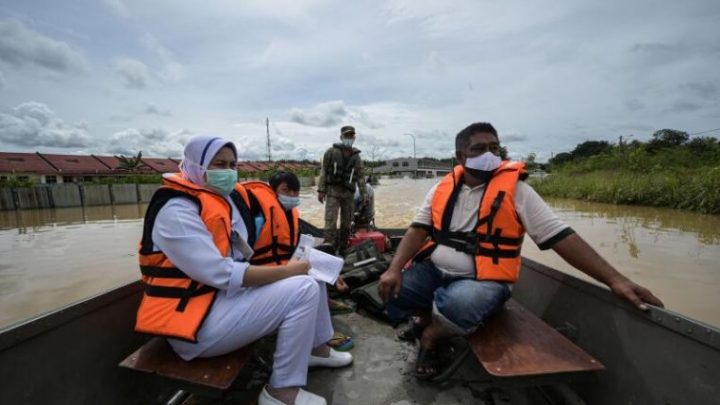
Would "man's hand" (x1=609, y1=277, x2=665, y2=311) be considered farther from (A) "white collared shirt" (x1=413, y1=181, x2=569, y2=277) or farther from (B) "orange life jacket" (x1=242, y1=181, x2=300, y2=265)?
(B) "orange life jacket" (x1=242, y1=181, x2=300, y2=265)

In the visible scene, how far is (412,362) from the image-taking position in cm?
225

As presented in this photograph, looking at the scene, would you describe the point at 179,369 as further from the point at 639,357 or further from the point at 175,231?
the point at 639,357

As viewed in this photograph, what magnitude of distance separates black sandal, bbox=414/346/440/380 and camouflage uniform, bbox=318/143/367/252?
311 cm

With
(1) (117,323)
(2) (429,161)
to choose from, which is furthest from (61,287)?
(2) (429,161)

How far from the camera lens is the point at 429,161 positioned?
105188 millimetres

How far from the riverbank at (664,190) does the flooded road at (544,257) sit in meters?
0.58

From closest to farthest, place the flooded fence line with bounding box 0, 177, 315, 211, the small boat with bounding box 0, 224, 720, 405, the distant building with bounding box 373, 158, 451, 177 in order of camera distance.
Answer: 1. the small boat with bounding box 0, 224, 720, 405
2. the flooded fence line with bounding box 0, 177, 315, 211
3. the distant building with bounding box 373, 158, 451, 177

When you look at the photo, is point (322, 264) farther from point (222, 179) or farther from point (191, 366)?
point (191, 366)

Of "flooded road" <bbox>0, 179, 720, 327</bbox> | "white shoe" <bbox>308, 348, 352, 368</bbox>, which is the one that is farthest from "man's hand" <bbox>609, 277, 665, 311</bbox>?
"flooded road" <bbox>0, 179, 720, 327</bbox>

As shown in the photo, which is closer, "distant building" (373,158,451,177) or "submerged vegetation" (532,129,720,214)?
"submerged vegetation" (532,129,720,214)

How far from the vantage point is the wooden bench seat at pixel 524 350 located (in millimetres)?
1496

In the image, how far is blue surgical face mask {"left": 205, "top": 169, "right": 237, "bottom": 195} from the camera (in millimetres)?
1801

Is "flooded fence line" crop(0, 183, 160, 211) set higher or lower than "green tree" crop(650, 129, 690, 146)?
lower

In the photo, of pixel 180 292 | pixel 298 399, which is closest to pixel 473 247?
pixel 298 399
